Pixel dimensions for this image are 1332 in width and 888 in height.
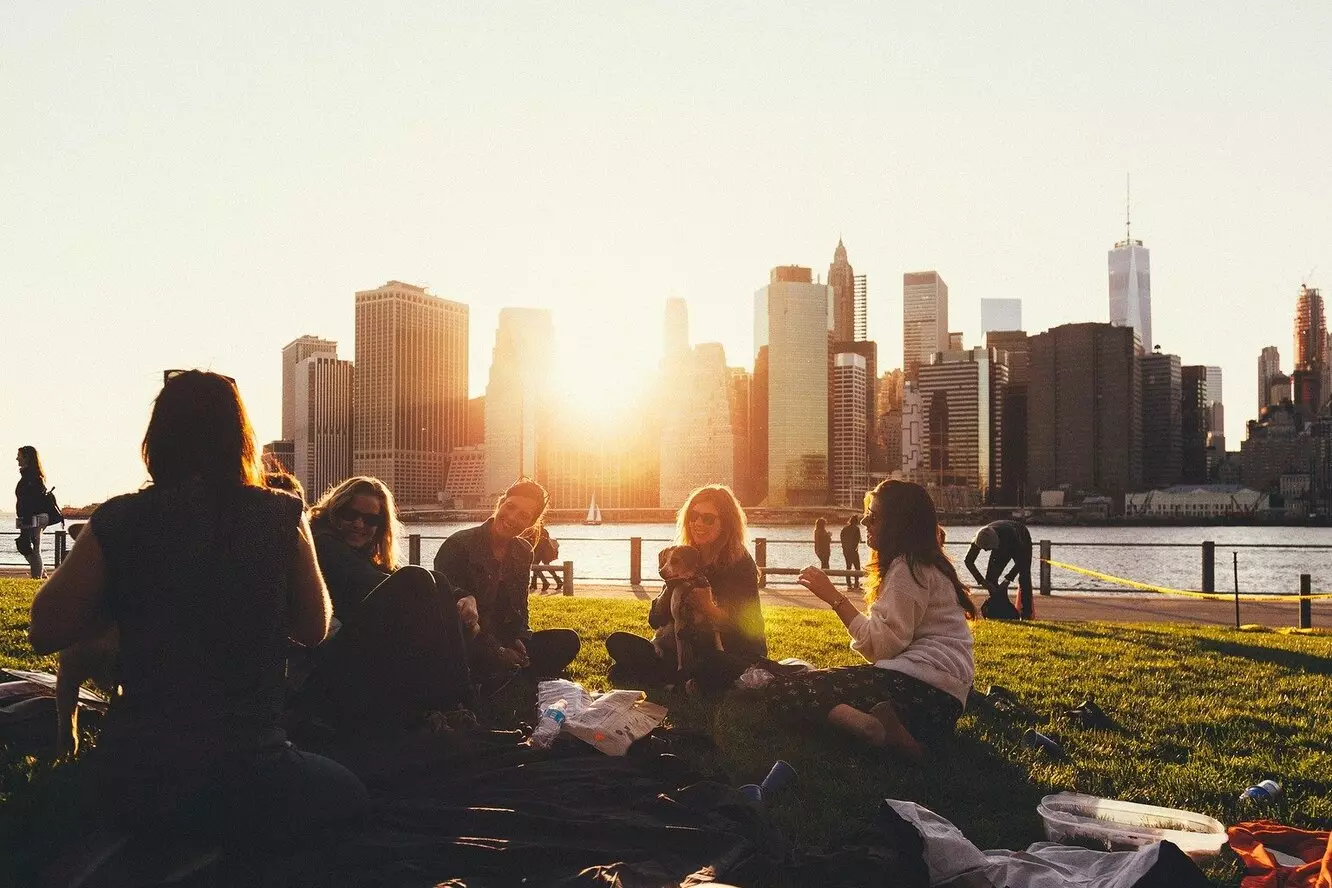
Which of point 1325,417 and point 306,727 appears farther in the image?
point 1325,417

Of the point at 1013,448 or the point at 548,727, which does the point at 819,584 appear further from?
the point at 1013,448

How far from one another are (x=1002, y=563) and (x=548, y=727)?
9.90 meters

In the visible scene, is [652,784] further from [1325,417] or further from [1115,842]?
[1325,417]

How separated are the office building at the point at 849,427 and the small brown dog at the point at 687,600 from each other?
16339cm

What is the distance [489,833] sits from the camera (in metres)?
3.58

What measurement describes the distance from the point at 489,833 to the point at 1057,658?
6.72 metres

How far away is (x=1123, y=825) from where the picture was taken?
12.6ft

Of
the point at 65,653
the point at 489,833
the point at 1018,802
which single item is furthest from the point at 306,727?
the point at 1018,802

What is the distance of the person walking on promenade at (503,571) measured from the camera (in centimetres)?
674

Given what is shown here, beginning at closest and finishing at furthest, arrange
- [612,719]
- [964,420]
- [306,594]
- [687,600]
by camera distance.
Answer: [306,594] → [612,719] → [687,600] → [964,420]

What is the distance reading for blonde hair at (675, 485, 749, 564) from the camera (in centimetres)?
651

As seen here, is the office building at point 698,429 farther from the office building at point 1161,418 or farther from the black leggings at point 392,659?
the black leggings at point 392,659

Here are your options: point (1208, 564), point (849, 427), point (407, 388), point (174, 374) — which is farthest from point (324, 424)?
point (174, 374)

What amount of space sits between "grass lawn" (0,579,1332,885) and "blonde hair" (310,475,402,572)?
6.10 ft
